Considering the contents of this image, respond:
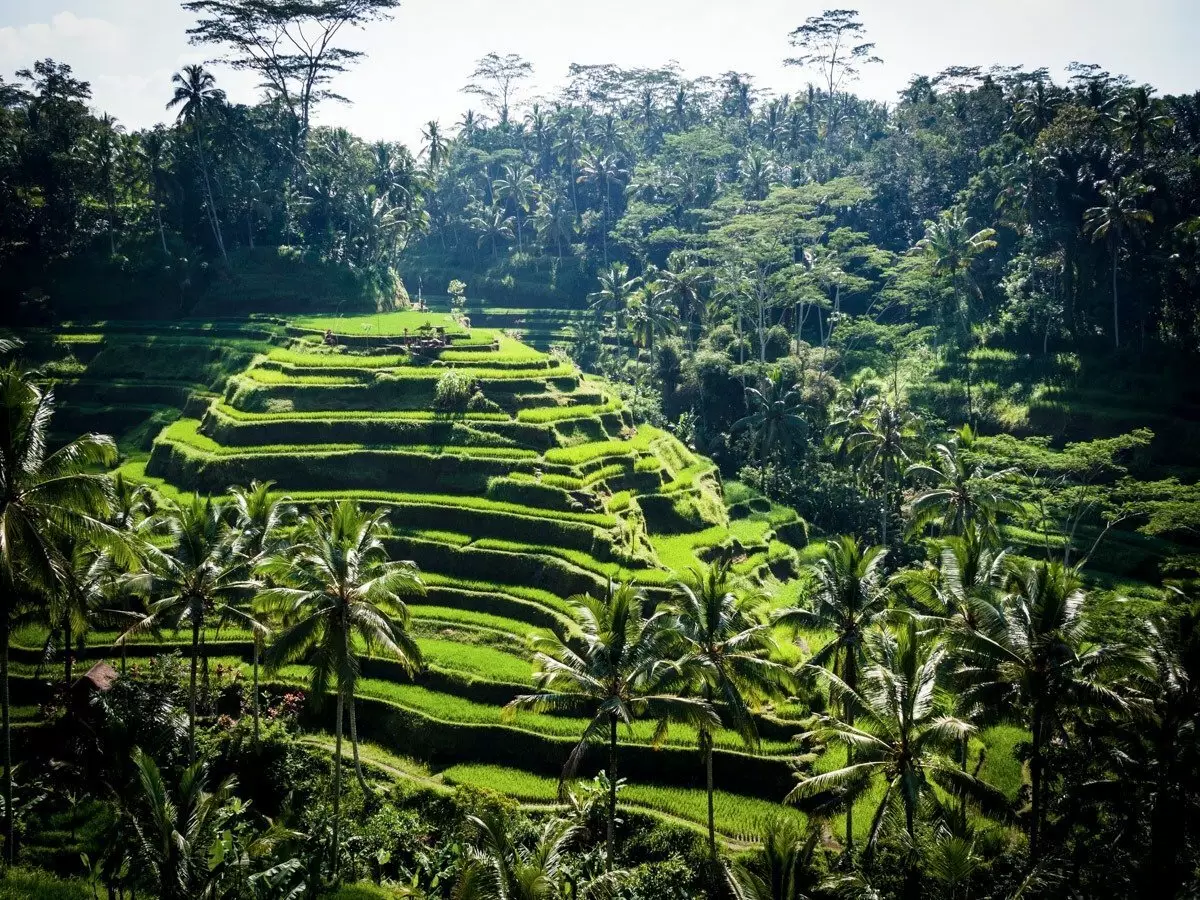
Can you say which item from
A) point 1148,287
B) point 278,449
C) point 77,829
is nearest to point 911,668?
point 77,829

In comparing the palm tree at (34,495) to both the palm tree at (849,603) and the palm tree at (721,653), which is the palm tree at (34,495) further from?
the palm tree at (849,603)

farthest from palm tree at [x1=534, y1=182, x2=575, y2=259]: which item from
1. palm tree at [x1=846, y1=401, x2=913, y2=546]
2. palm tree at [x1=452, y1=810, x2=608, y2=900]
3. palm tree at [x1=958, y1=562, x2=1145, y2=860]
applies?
palm tree at [x1=452, y1=810, x2=608, y2=900]

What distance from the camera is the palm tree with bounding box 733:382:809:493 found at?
5788cm

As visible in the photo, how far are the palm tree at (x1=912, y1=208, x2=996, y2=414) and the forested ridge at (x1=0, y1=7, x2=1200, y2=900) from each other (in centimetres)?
41

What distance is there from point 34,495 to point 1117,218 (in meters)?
58.0

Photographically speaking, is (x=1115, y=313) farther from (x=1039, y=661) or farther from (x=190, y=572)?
(x=190, y=572)

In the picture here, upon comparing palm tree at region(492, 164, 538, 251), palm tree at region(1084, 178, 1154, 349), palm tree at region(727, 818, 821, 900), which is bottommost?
palm tree at region(727, 818, 821, 900)

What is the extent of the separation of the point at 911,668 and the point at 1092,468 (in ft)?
72.3

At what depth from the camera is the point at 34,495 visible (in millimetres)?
20969

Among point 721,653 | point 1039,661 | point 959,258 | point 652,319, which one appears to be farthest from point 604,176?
point 1039,661

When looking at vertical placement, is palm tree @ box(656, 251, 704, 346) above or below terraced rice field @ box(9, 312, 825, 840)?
above

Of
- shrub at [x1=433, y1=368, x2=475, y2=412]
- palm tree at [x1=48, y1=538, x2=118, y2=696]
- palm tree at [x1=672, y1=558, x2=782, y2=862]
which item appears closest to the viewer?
palm tree at [x1=672, y1=558, x2=782, y2=862]

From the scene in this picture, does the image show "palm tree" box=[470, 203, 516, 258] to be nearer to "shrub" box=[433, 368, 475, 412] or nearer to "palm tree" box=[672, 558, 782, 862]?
"shrub" box=[433, 368, 475, 412]

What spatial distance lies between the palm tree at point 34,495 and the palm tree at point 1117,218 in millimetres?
55158
